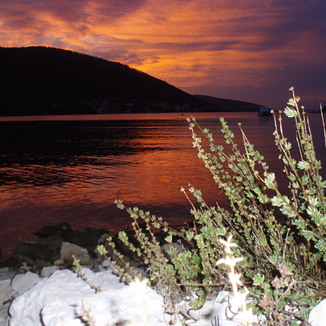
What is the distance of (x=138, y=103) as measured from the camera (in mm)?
183375

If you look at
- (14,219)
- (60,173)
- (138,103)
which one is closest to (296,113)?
(14,219)

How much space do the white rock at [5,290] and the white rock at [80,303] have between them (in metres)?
0.84

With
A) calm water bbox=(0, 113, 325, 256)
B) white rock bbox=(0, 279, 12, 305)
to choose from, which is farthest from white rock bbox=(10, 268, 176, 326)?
calm water bbox=(0, 113, 325, 256)

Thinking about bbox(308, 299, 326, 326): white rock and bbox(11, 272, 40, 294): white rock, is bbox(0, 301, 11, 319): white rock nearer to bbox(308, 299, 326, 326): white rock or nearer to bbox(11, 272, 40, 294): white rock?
bbox(11, 272, 40, 294): white rock

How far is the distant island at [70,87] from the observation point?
152750 millimetres

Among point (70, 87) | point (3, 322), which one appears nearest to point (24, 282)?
point (3, 322)

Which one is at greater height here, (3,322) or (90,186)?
(90,186)

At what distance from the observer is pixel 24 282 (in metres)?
6.19

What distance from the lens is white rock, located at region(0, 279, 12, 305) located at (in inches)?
233

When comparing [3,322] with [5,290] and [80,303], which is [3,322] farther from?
[80,303]

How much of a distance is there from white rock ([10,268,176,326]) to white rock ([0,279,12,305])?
842 mm

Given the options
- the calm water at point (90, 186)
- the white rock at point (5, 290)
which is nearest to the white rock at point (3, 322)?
the white rock at point (5, 290)

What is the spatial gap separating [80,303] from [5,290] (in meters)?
2.45

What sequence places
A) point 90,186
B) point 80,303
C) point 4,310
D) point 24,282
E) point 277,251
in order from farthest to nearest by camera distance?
point 90,186 → point 24,282 → point 4,310 → point 80,303 → point 277,251
